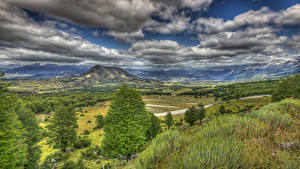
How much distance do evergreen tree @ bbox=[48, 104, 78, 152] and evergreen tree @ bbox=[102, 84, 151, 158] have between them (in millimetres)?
19131

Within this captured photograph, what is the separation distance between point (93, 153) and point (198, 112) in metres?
48.6

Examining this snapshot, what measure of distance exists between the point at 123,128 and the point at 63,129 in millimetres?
24151

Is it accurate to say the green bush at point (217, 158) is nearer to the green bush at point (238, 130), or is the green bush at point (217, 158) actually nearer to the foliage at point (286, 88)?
the green bush at point (238, 130)

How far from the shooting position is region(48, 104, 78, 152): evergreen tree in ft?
108

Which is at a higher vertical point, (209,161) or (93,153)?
(209,161)

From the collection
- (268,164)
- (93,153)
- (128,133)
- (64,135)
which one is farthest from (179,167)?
(64,135)

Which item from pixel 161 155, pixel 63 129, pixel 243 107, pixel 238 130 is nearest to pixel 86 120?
pixel 63 129

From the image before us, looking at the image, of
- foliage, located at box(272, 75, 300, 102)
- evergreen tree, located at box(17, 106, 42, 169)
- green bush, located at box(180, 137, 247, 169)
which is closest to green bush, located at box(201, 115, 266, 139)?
green bush, located at box(180, 137, 247, 169)

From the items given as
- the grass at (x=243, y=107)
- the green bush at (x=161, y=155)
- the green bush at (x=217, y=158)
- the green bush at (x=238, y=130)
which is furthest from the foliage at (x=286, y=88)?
the green bush at (x=161, y=155)

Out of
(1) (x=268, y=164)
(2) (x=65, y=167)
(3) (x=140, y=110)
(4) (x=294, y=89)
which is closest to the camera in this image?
(1) (x=268, y=164)

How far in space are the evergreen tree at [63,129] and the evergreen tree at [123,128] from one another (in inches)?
753

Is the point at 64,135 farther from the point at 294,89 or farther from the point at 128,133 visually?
the point at 294,89

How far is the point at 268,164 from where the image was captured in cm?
284

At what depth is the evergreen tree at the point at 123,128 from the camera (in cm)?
1964
